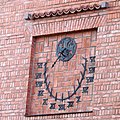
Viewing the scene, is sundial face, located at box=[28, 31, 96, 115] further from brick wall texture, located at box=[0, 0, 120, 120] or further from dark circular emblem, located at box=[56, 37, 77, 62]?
brick wall texture, located at box=[0, 0, 120, 120]

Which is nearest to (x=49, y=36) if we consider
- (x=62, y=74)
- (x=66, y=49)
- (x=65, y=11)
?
(x=66, y=49)

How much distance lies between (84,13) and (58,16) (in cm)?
56

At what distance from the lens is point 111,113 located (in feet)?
38.2

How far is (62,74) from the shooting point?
1249 cm

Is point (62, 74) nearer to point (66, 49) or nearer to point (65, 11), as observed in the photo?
point (66, 49)

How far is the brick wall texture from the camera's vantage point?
1184cm

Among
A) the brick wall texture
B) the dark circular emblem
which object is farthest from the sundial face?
the brick wall texture

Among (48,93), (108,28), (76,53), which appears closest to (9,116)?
(48,93)

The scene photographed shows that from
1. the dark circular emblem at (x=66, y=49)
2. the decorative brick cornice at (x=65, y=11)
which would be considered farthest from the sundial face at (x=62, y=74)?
the decorative brick cornice at (x=65, y=11)

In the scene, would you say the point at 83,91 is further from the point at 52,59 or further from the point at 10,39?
the point at 10,39

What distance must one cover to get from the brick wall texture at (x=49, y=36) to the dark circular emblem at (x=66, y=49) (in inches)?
6.2

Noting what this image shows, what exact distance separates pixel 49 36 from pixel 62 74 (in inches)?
33.6

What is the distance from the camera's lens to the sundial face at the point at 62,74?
12203 mm

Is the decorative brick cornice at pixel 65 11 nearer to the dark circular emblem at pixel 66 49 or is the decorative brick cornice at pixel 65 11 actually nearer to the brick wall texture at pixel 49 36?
the brick wall texture at pixel 49 36
